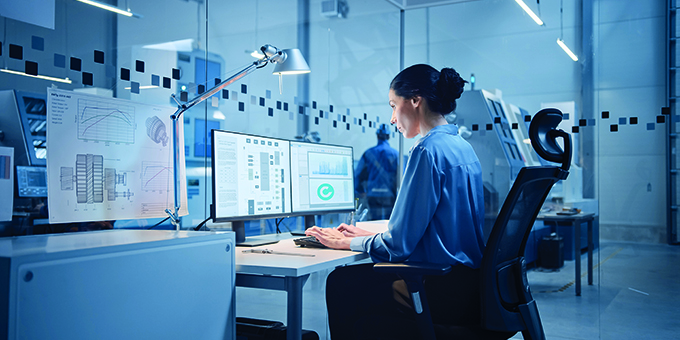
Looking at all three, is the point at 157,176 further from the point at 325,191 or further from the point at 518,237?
the point at 518,237

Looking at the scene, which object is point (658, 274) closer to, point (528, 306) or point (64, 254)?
point (528, 306)

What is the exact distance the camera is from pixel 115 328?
47.7 inches

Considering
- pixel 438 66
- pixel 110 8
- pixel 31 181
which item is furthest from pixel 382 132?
pixel 31 181

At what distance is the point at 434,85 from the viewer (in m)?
1.92

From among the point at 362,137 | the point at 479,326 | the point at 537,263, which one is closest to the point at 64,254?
the point at 479,326

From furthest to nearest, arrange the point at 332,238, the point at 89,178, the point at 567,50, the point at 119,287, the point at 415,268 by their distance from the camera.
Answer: the point at 567,50 < the point at 332,238 < the point at 89,178 < the point at 415,268 < the point at 119,287

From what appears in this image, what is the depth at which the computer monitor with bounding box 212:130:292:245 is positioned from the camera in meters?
1.99

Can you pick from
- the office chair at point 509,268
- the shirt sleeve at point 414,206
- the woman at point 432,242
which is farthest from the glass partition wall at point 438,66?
the office chair at point 509,268

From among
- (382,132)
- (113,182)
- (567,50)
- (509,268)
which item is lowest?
(509,268)

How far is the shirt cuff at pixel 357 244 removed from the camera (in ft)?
6.20

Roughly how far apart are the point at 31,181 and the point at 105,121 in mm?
312

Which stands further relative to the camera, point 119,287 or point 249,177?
point 249,177

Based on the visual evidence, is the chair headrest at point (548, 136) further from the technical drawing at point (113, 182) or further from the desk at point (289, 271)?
the technical drawing at point (113, 182)

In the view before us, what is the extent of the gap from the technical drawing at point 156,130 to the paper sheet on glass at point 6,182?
0.49 m
